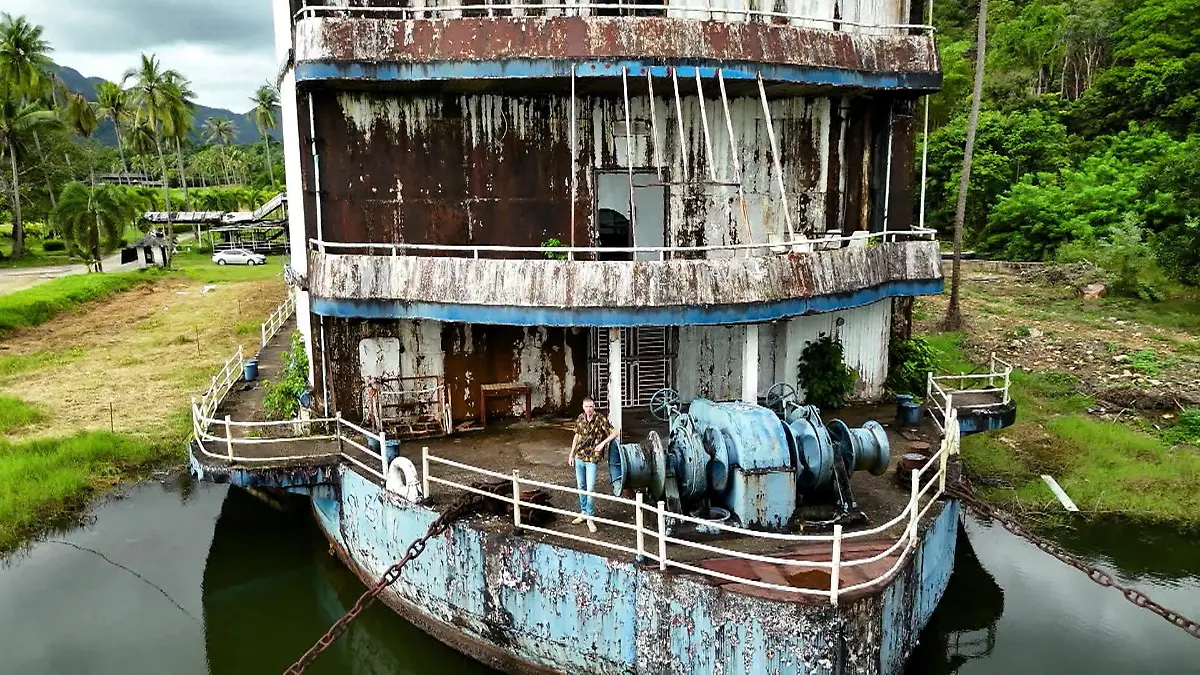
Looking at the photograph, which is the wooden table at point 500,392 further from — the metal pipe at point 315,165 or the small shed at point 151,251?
the small shed at point 151,251

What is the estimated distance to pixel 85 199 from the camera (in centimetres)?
4894

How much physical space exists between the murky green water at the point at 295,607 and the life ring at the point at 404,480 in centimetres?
261

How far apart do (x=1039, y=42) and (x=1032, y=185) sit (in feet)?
67.7

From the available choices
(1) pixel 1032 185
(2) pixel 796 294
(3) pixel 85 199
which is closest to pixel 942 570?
(2) pixel 796 294

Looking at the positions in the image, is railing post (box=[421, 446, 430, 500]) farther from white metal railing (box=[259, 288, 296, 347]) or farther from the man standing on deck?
white metal railing (box=[259, 288, 296, 347])


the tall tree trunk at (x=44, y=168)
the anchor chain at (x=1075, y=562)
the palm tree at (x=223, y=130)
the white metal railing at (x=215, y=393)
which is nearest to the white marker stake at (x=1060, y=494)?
the anchor chain at (x=1075, y=562)

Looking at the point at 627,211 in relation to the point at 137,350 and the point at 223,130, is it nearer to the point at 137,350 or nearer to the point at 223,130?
the point at 137,350

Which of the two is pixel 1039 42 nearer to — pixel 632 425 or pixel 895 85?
pixel 895 85

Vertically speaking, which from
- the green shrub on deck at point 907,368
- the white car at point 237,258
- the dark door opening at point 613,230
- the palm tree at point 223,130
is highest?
the palm tree at point 223,130

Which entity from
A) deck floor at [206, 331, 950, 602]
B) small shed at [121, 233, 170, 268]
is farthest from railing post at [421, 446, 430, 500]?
small shed at [121, 233, 170, 268]

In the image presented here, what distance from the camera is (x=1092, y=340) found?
93.9 ft

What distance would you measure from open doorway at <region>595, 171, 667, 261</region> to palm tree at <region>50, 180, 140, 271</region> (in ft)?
139

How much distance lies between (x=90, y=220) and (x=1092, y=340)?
50.1 metres

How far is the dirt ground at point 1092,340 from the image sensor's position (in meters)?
23.6
